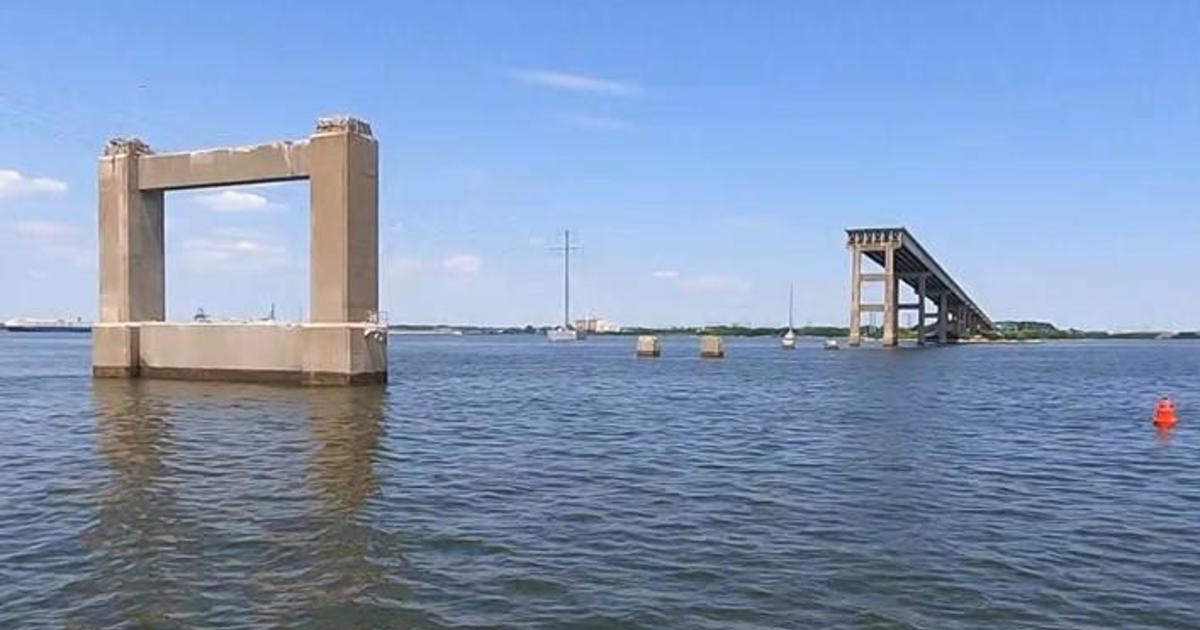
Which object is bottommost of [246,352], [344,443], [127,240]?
[344,443]

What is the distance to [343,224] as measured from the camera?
1626 inches

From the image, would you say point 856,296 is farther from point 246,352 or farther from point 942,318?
point 246,352

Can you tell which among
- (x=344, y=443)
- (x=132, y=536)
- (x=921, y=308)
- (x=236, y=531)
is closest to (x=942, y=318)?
(x=921, y=308)

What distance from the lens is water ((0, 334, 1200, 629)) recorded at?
9.76 meters

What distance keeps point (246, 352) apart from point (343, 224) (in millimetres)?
8708

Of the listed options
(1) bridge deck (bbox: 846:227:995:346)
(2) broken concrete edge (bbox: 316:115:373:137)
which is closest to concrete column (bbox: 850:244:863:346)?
(1) bridge deck (bbox: 846:227:995:346)

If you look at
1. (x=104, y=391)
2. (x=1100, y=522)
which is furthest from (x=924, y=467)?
(x=104, y=391)

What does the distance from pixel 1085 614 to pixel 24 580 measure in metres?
10.7

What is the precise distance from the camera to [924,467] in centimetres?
1988

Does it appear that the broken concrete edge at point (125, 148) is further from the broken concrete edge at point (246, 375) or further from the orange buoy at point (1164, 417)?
the orange buoy at point (1164, 417)

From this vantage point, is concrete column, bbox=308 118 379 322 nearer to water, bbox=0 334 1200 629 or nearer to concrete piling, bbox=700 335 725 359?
water, bbox=0 334 1200 629

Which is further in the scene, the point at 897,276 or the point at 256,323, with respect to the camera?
the point at 897,276

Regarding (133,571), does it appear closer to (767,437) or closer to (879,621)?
(879,621)

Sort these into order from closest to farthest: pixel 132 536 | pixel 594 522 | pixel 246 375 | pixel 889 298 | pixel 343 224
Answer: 1. pixel 132 536
2. pixel 594 522
3. pixel 343 224
4. pixel 246 375
5. pixel 889 298
